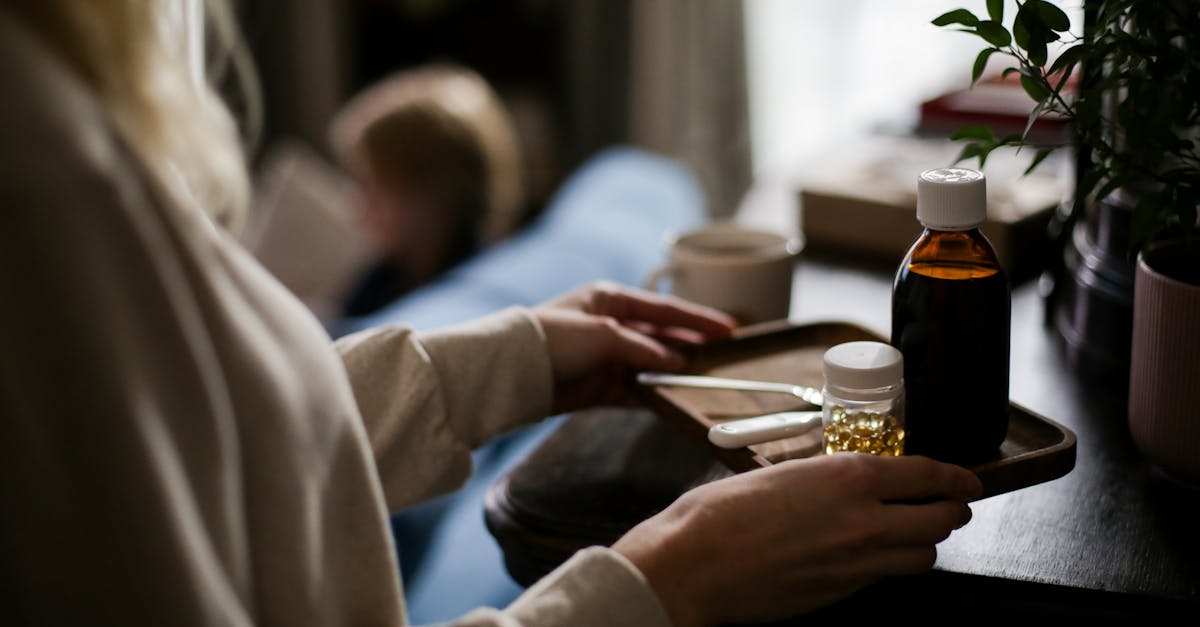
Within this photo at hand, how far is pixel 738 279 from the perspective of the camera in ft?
3.27

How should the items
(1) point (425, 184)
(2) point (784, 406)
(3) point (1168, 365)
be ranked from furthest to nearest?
1. (1) point (425, 184)
2. (2) point (784, 406)
3. (3) point (1168, 365)

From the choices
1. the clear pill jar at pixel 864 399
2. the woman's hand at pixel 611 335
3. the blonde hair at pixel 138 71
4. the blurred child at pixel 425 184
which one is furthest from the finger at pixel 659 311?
the blurred child at pixel 425 184

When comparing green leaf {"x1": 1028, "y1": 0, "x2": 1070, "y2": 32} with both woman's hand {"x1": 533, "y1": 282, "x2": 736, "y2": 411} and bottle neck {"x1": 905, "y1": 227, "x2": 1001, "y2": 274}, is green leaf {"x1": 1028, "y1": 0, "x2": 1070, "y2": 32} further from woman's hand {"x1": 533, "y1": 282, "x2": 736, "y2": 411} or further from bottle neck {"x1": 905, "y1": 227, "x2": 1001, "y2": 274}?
woman's hand {"x1": 533, "y1": 282, "x2": 736, "y2": 411}

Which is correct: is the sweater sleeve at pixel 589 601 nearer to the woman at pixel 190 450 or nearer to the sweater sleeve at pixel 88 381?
the woman at pixel 190 450

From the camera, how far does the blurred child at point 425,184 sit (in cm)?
240

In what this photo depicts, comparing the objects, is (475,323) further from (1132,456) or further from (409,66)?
(409,66)

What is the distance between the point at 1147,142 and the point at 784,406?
29cm

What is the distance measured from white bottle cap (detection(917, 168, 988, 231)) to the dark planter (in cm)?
24

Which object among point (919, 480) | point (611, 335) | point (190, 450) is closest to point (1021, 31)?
point (919, 480)

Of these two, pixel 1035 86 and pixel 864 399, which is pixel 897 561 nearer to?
pixel 864 399

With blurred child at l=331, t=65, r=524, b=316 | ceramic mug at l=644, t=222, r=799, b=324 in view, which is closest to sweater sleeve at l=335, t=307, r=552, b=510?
ceramic mug at l=644, t=222, r=799, b=324

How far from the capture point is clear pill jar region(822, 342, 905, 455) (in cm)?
65

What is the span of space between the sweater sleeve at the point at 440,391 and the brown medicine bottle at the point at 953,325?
289mm

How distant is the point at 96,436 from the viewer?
46 cm
